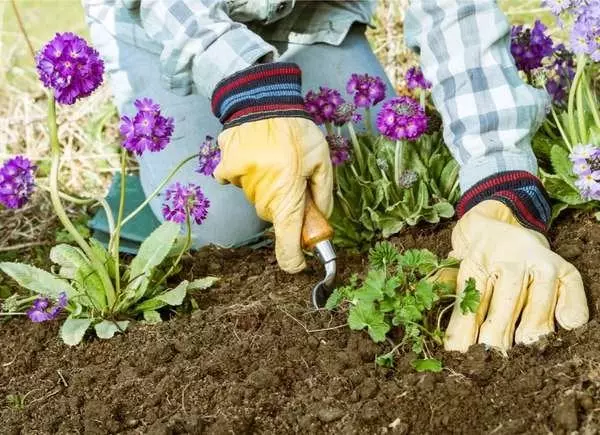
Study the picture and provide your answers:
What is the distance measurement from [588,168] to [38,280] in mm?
1360

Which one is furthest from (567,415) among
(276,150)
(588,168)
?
(276,150)

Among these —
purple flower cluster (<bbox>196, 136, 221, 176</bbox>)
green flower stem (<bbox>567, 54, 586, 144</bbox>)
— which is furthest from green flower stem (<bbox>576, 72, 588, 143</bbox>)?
purple flower cluster (<bbox>196, 136, 221, 176</bbox>)

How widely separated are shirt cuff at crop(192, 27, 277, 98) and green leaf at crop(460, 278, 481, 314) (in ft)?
2.69

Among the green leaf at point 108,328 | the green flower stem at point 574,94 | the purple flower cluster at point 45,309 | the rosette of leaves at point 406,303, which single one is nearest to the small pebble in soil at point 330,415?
the rosette of leaves at point 406,303

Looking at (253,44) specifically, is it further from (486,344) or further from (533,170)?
(486,344)

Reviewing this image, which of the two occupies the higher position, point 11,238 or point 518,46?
point 518,46

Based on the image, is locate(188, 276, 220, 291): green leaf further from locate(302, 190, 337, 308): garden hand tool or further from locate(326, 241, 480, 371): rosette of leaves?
locate(326, 241, 480, 371): rosette of leaves

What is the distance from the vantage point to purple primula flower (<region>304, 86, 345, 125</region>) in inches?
97.7

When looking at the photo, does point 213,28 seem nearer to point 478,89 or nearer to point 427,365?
point 478,89

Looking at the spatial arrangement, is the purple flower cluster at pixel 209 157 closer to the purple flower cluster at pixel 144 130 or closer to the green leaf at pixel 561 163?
the purple flower cluster at pixel 144 130

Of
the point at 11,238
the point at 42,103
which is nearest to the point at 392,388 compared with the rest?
the point at 11,238

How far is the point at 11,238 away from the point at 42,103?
3.18ft

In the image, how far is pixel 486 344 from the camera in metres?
1.91

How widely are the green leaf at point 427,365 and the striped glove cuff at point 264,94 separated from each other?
672 mm
